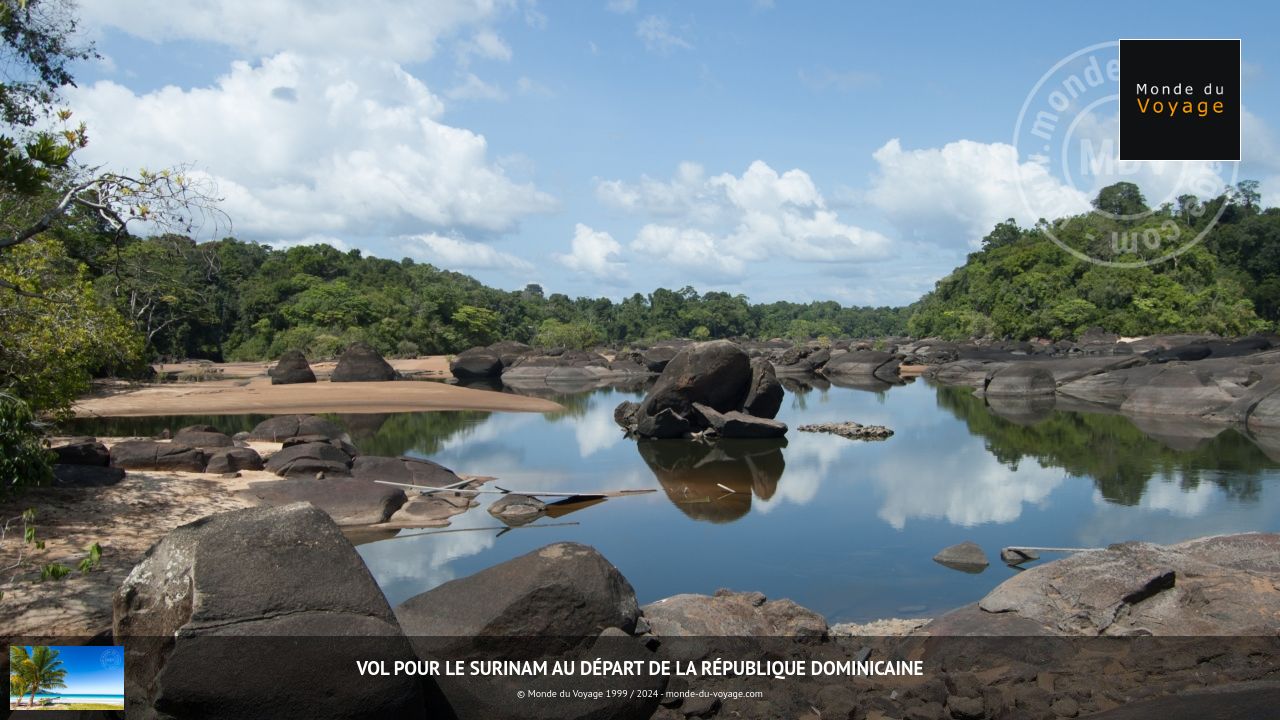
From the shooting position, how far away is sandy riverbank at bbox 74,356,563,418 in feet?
99.8

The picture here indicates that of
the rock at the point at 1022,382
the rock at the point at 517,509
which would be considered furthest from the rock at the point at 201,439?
the rock at the point at 1022,382

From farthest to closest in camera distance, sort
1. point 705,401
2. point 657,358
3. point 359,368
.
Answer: point 657,358 < point 359,368 < point 705,401

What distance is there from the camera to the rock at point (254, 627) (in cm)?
537

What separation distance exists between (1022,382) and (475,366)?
96.3 ft

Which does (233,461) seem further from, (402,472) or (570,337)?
(570,337)

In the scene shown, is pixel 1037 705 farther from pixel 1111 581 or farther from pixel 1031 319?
pixel 1031 319

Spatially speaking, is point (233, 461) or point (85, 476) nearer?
point (85, 476)

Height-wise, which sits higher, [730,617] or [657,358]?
[657,358]

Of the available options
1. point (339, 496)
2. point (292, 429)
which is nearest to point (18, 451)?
point (339, 496)

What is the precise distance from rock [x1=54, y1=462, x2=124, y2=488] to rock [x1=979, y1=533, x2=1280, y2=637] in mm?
11846

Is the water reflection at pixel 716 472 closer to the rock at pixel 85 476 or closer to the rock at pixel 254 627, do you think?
the rock at pixel 85 476

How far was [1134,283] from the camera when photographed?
201 feet

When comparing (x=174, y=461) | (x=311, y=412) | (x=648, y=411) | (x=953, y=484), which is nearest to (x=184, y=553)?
(x=174, y=461)

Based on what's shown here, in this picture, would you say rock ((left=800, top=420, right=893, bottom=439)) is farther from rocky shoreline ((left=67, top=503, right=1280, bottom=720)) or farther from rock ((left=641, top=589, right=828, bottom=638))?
rock ((left=641, top=589, right=828, bottom=638))
